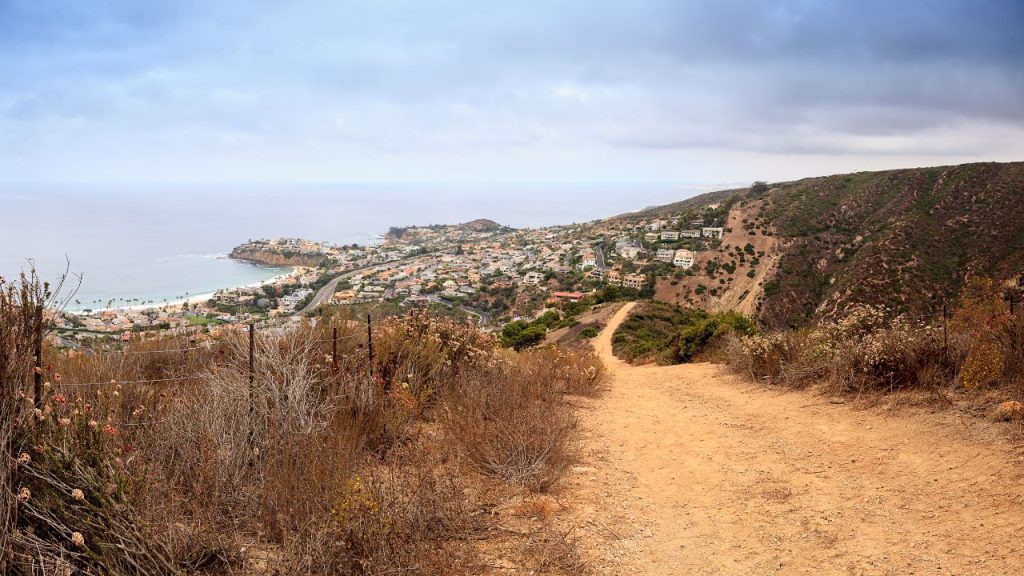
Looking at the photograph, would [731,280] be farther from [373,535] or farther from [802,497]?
[373,535]

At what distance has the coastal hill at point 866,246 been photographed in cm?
3997

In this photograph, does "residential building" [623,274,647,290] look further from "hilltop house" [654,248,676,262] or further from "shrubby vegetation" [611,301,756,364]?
"shrubby vegetation" [611,301,756,364]

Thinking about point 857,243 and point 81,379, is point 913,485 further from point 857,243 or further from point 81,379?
point 857,243

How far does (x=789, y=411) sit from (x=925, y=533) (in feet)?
12.5

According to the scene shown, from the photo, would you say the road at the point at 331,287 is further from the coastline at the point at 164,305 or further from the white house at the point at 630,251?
the white house at the point at 630,251

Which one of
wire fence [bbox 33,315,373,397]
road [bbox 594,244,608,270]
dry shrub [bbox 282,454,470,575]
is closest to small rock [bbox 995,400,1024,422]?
dry shrub [bbox 282,454,470,575]

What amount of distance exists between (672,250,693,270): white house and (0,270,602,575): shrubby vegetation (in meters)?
56.1

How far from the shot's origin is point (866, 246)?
47.9 m

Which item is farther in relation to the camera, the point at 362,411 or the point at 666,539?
the point at 362,411

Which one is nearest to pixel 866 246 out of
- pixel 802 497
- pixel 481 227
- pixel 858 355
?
pixel 858 355

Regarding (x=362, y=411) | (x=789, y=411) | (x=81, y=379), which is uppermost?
(x=81, y=379)

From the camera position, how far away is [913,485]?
4613mm

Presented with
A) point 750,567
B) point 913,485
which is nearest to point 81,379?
point 750,567

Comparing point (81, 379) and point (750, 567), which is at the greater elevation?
point (81, 379)
